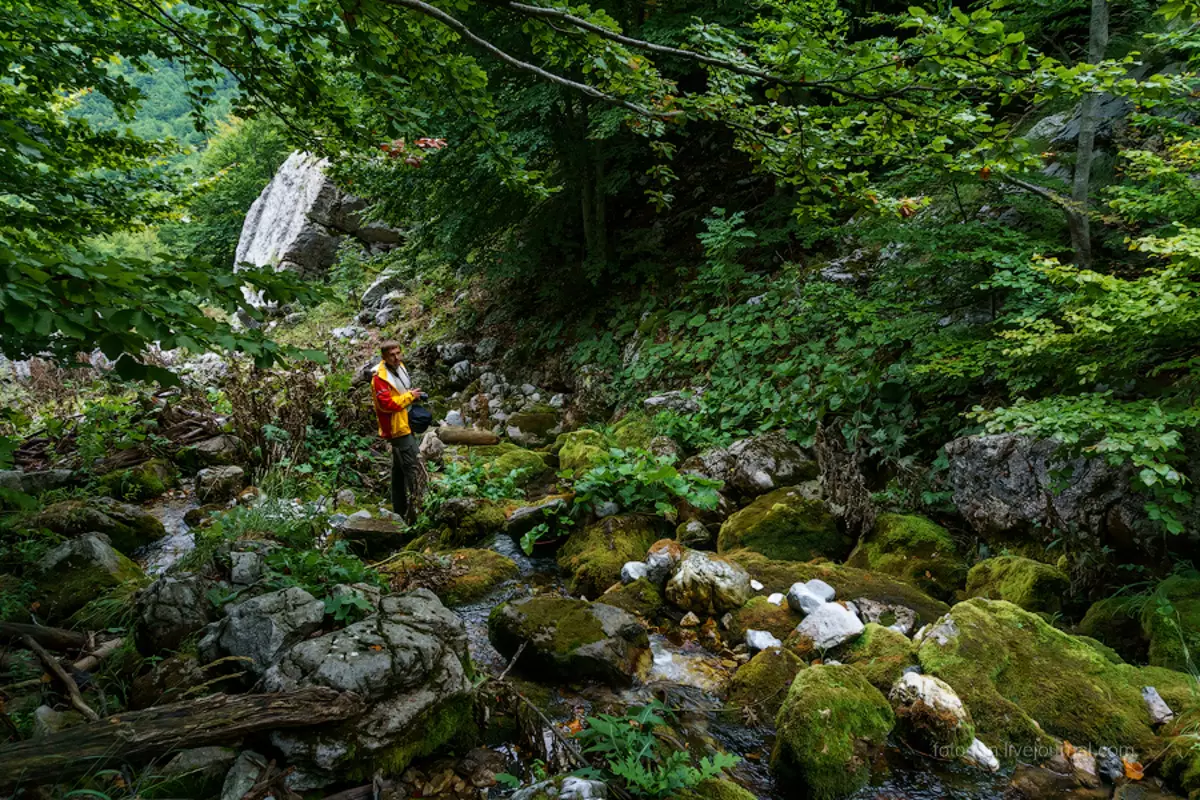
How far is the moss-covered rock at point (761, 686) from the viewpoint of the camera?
335 cm

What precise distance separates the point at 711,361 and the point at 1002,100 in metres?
5.64

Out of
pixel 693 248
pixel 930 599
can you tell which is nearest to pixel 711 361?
pixel 693 248

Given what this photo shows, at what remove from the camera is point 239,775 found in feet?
7.92

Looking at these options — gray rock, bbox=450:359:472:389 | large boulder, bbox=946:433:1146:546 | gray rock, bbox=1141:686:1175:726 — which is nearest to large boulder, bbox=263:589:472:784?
gray rock, bbox=1141:686:1175:726

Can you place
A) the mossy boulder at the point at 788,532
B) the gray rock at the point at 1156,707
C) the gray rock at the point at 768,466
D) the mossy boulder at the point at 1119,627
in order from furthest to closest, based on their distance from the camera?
1. the gray rock at the point at 768,466
2. the mossy boulder at the point at 788,532
3. the mossy boulder at the point at 1119,627
4. the gray rock at the point at 1156,707

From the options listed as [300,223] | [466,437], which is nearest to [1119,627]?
[466,437]

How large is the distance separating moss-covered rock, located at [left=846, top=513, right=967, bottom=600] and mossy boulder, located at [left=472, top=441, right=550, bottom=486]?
164 inches

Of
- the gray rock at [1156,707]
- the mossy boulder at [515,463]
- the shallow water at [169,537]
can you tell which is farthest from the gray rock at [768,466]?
the shallow water at [169,537]

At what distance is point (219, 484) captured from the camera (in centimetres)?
704

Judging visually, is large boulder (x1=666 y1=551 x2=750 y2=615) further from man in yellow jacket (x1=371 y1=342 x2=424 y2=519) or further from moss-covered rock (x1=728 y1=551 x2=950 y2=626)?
man in yellow jacket (x1=371 y1=342 x2=424 y2=519)

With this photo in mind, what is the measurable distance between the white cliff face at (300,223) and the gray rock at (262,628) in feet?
55.2

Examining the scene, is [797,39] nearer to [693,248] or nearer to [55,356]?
[55,356]

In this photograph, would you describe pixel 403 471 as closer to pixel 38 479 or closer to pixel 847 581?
pixel 38 479

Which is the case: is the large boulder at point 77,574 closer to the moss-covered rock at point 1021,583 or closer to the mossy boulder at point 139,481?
the mossy boulder at point 139,481
